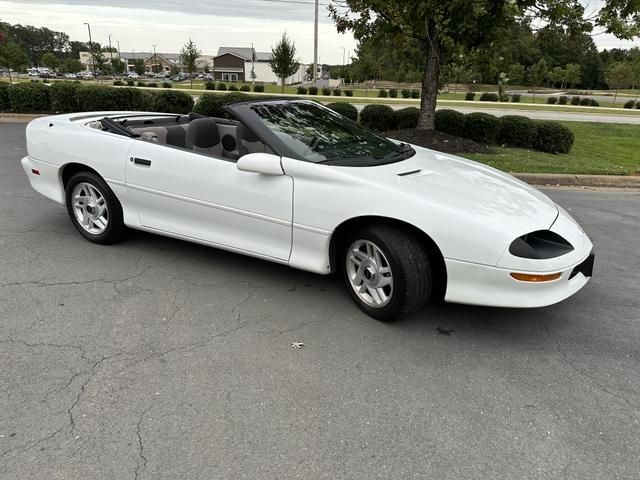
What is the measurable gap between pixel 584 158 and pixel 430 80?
143 inches

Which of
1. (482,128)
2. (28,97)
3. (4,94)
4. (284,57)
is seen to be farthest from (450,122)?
(284,57)

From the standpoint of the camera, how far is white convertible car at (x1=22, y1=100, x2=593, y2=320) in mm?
3121

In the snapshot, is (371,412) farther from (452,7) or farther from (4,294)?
(452,7)

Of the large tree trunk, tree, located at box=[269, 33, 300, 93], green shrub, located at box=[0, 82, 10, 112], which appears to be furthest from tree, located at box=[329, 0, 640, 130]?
tree, located at box=[269, 33, 300, 93]

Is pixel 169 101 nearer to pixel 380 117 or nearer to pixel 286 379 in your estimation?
pixel 380 117

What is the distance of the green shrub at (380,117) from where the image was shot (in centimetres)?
1228

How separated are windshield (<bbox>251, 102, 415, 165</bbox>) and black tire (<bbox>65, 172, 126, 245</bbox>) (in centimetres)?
152

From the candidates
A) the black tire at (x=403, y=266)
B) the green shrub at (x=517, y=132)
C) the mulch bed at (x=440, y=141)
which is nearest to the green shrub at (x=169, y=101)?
the mulch bed at (x=440, y=141)

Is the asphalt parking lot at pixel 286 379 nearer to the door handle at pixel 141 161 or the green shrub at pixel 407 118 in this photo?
the door handle at pixel 141 161

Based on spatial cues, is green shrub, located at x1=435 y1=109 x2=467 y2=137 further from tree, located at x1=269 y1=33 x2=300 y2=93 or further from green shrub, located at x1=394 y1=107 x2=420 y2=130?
tree, located at x1=269 y1=33 x2=300 y2=93

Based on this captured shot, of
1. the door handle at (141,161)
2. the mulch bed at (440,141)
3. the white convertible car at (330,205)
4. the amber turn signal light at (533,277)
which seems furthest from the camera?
the mulch bed at (440,141)

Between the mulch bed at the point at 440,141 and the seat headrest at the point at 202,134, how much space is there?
6.35 m

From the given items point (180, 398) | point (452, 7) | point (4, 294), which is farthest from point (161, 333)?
point (452, 7)

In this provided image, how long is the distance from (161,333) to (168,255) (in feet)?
4.70
